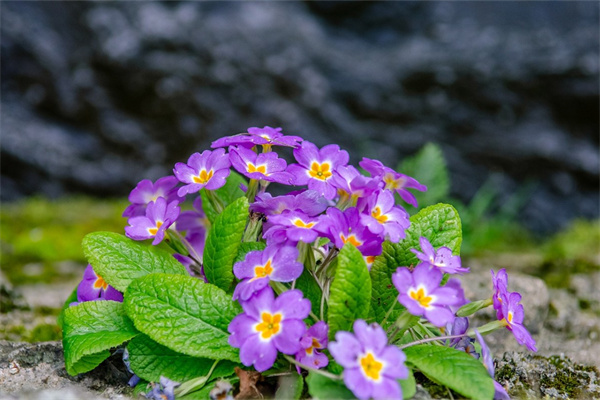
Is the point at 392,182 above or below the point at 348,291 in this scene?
above

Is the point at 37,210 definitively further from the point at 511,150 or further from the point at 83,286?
the point at 511,150

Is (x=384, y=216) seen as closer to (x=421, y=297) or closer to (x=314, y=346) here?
(x=421, y=297)

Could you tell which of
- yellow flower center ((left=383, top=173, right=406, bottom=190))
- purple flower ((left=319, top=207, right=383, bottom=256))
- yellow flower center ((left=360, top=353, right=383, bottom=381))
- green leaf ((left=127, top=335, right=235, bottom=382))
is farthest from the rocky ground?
yellow flower center ((left=383, top=173, right=406, bottom=190))

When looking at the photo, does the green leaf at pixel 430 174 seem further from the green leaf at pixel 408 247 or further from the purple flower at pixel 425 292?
the purple flower at pixel 425 292

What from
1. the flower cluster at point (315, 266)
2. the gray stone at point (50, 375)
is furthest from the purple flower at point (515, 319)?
the gray stone at point (50, 375)

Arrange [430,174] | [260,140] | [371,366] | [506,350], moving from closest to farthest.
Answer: [371,366], [260,140], [506,350], [430,174]

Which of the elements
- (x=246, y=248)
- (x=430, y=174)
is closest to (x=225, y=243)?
(x=246, y=248)
